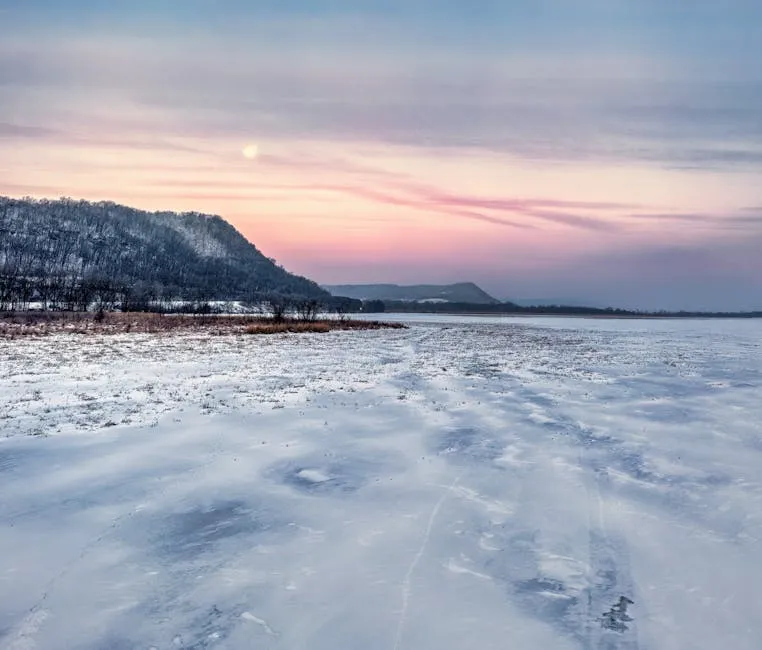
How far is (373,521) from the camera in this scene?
29.6ft

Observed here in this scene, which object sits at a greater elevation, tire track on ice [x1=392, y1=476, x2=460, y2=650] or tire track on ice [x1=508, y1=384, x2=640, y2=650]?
tire track on ice [x1=508, y1=384, x2=640, y2=650]

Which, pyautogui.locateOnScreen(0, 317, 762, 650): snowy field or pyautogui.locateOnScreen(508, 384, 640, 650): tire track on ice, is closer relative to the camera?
pyautogui.locateOnScreen(508, 384, 640, 650): tire track on ice

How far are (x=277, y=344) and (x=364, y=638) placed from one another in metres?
36.2

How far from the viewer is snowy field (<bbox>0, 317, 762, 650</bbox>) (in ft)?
20.4

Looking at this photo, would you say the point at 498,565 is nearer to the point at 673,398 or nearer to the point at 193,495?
the point at 193,495

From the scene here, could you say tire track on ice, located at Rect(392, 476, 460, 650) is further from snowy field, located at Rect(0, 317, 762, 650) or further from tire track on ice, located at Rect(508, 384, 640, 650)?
→ tire track on ice, located at Rect(508, 384, 640, 650)

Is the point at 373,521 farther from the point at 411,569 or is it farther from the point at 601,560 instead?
the point at 601,560

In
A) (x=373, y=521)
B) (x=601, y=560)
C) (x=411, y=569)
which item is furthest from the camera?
(x=373, y=521)

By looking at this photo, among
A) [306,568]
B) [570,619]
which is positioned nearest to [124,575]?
[306,568]

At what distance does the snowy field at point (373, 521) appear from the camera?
623cm

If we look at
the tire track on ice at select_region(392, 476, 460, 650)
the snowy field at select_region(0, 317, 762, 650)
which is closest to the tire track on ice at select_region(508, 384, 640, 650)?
Result: the snowy field at select_region(0, 317, 762, 650)

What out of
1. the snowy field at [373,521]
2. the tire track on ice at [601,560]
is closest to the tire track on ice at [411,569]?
the snowy field at [373,521]

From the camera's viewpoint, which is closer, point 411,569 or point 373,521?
point 411,569

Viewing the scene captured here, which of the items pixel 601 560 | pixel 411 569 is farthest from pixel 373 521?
pixel 601 560
